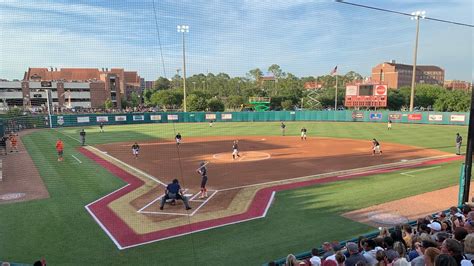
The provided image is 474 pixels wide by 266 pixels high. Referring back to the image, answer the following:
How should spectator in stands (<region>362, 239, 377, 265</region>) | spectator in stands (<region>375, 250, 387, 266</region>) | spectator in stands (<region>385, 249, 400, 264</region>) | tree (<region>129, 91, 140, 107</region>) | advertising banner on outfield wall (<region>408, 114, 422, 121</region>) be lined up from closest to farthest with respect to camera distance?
spectator in stands (<region>375, 250, 387, 266</region>)
spectator in stands (<region>362, 239, 377, 265</region>)
spectator in stands (<region>385, 249, 400, 264</region>)
advertising banner on outfield wall (<region>408, 114, 422, 121</region>)
tree (<region>129, 91, 140, 107</region>)

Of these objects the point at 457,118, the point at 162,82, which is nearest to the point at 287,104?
the point at 457,118

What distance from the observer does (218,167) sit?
20094 mm

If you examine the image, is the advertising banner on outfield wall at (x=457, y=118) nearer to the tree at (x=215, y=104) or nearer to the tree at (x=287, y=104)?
the tree at (x=287, y=104)

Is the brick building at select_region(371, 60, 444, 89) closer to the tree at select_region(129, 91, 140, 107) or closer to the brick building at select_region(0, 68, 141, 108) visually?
the tree at select_region(129, 91, 140, 107)

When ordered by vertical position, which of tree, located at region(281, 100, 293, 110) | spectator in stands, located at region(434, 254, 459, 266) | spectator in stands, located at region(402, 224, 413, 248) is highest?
tree, located at region(281, 100, 293, 110)

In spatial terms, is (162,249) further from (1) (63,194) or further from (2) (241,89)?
(2) (241,89)

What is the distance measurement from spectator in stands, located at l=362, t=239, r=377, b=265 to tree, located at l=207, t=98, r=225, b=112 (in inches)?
2158

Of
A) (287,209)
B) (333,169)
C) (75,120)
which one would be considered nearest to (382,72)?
(75,120)

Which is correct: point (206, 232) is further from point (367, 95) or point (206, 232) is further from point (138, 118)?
point (367, 95)

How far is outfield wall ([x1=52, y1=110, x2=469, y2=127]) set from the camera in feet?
154

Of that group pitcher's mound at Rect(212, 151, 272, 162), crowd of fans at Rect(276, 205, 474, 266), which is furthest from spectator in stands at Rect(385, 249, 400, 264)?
pitcher's mound at Rect(212, 151, 272, 162)

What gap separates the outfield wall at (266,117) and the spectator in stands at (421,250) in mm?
43809

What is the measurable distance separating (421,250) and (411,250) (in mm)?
192

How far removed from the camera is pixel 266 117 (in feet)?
190
